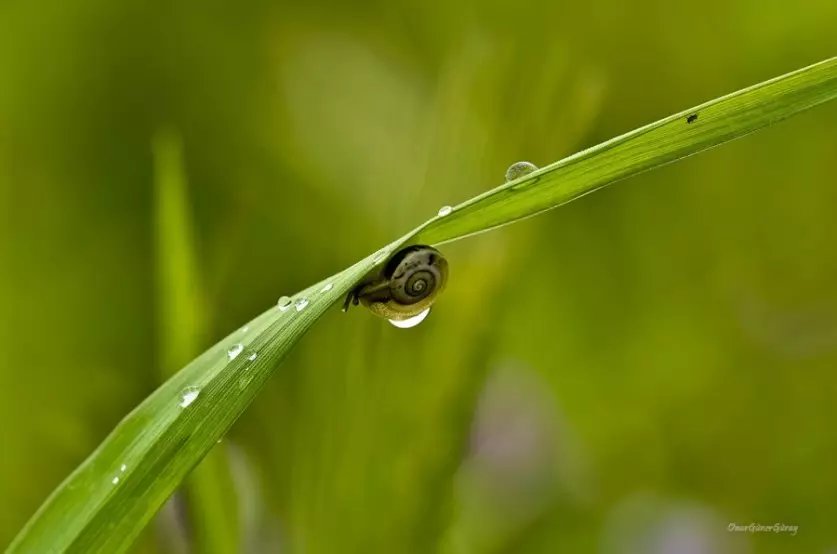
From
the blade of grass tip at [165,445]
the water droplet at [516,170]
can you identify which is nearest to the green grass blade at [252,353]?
the blade of grass tip at [165,445]

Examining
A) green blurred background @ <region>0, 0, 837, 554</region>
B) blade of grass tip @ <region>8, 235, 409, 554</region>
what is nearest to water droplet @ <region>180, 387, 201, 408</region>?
blade of grass tip @ <region>8, 235, 409, 554</region>

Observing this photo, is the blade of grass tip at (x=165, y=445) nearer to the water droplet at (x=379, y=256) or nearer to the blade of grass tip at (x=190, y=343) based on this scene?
the water droplet at (x=379, y=256)

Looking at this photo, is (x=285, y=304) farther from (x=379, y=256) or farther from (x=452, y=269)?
(x=452, y=269)

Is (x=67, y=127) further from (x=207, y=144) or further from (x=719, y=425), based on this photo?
(x=719, y=425)

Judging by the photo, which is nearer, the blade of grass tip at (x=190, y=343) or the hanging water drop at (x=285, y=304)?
the hanging water drop at (x=285, y=304)

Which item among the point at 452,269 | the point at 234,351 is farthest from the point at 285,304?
the point at 452,269

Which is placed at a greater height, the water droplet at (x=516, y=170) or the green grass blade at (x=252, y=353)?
the water droplet at (x=516, y=170)
